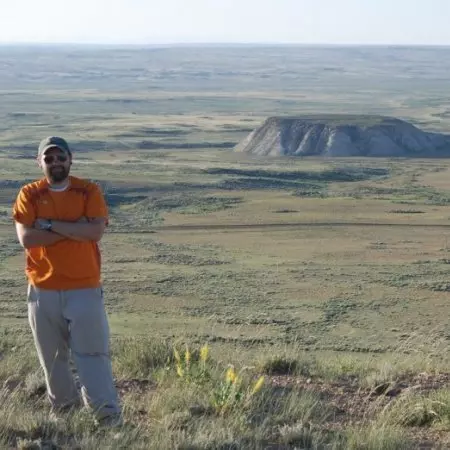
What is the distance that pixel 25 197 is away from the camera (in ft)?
18.3

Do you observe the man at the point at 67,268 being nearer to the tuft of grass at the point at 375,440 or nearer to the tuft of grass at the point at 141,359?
the tuft of grass at the point at 375,440

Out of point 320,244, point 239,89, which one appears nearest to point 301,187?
point 320,244

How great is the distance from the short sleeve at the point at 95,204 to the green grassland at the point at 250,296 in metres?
1.15

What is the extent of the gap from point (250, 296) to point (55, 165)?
730 inches

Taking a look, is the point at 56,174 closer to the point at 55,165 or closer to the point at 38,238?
the point at 55,165

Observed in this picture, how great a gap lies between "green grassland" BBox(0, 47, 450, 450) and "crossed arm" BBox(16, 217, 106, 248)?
0.97 m

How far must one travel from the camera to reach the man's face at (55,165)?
18.0 ft

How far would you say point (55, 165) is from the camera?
5.51m

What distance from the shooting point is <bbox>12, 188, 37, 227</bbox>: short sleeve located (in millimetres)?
5520

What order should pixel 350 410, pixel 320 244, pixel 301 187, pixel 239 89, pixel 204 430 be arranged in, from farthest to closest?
pixel 239 89, pixel 301 187, pixel 320 244, pixel 350 410, pixel 204 430

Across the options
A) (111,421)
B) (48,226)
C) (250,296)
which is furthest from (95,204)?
(250,296)

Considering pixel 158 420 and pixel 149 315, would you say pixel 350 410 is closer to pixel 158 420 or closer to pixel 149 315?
pixel 158 420

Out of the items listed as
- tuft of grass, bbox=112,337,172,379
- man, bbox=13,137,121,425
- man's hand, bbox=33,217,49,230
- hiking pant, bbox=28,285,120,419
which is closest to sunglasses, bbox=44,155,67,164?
man, bbox=13,137,121,425

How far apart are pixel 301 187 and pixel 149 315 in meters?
31.0
